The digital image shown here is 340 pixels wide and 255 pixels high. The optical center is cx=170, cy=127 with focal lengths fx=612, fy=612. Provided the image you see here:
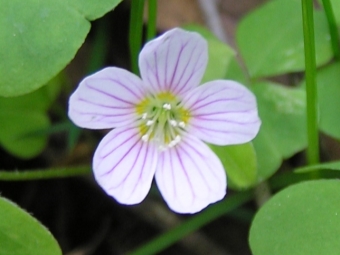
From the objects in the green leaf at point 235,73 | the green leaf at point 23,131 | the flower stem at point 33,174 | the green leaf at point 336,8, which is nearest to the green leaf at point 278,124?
the green leaf at point 235,73

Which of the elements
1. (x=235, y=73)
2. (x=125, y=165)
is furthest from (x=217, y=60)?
(x=125, y=165)

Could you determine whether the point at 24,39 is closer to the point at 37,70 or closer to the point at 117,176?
the point at 37,70

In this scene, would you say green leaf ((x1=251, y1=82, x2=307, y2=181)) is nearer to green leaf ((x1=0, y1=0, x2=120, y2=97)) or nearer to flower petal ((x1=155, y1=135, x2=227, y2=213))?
flower petal ((x1=155, y1=135, x2=227, y2=213))

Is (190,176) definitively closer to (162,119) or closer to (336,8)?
(162,119)

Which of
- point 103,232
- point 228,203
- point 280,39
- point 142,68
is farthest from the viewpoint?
point 103,232

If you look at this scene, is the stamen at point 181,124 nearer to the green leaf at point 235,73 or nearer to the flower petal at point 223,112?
the flower petal at point 223,112

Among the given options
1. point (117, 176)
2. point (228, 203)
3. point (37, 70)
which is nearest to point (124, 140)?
point (117, 176)
